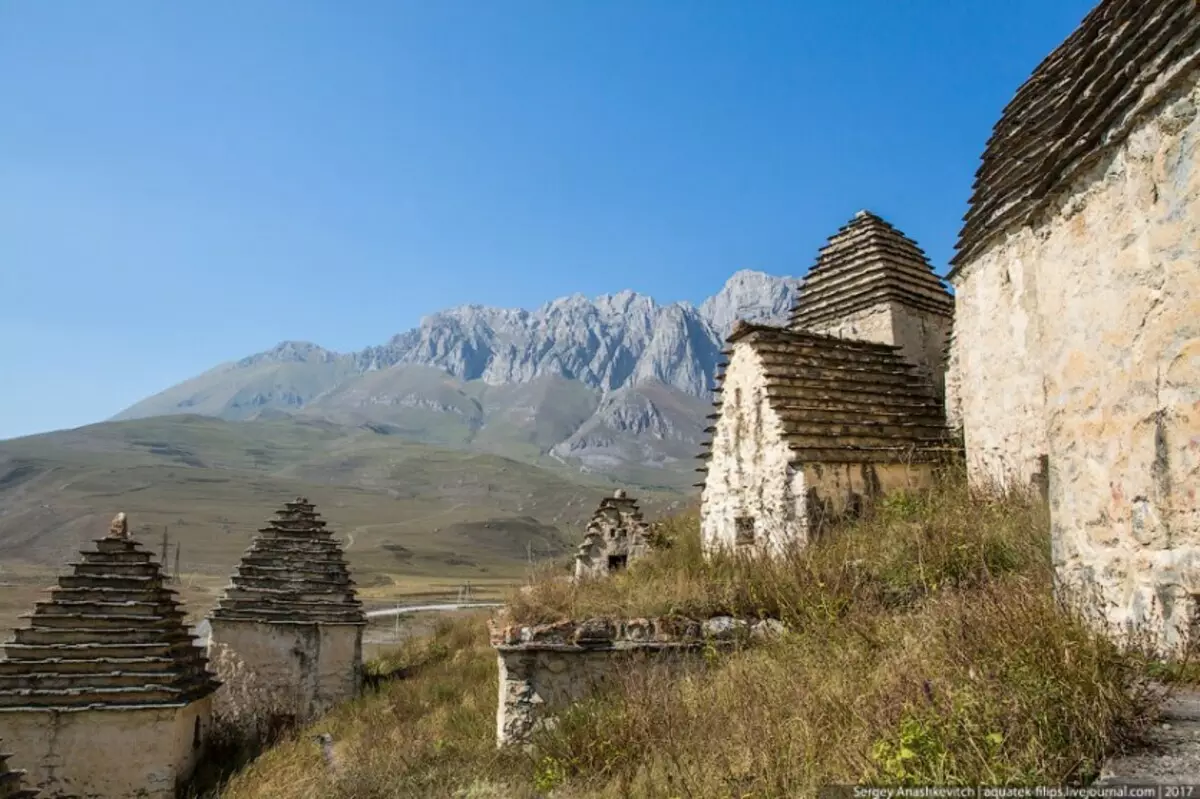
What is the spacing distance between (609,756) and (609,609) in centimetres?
212

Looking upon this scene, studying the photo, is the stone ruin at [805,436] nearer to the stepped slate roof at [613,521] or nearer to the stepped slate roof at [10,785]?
the stepped slate roof at [613,521]

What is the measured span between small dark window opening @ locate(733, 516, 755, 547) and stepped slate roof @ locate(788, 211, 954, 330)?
6986 millimetres

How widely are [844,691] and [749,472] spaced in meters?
7.16

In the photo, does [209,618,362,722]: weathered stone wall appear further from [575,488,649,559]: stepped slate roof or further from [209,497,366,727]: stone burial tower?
[575,488,649,559]: stepped slate roof

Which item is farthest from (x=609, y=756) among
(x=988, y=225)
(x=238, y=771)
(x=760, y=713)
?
(x=238, y=771)

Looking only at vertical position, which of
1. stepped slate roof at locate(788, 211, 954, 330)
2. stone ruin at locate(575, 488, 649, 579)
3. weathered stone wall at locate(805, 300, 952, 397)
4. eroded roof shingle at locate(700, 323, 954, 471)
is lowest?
stone ruin at locate(575, 488, 649, 579)

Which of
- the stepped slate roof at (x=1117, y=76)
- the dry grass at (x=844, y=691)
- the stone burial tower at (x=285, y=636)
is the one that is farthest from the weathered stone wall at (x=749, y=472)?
the stone burial tower at (x=285, y=636)

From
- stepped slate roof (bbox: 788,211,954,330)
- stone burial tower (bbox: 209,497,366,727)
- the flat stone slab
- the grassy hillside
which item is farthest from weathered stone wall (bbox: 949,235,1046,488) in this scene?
the grassy hillside

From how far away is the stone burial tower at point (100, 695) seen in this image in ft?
37.7

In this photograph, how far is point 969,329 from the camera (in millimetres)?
11453

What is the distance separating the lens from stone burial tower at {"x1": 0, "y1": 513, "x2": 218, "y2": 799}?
1149cm

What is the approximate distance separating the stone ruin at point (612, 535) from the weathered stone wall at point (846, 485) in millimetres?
7111

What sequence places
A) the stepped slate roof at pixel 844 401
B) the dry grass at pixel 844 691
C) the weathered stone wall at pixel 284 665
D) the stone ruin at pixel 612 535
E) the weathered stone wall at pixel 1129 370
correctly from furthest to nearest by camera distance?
the stone ruin at pixel 612 535, the weathered stone wall at pixel 284 665, the stepped slate roof at pixel 844 401, the weathered stone wall at pixel 1129 370, the dry grass at pixel 844 691

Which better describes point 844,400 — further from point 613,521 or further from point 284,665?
point 284,665
